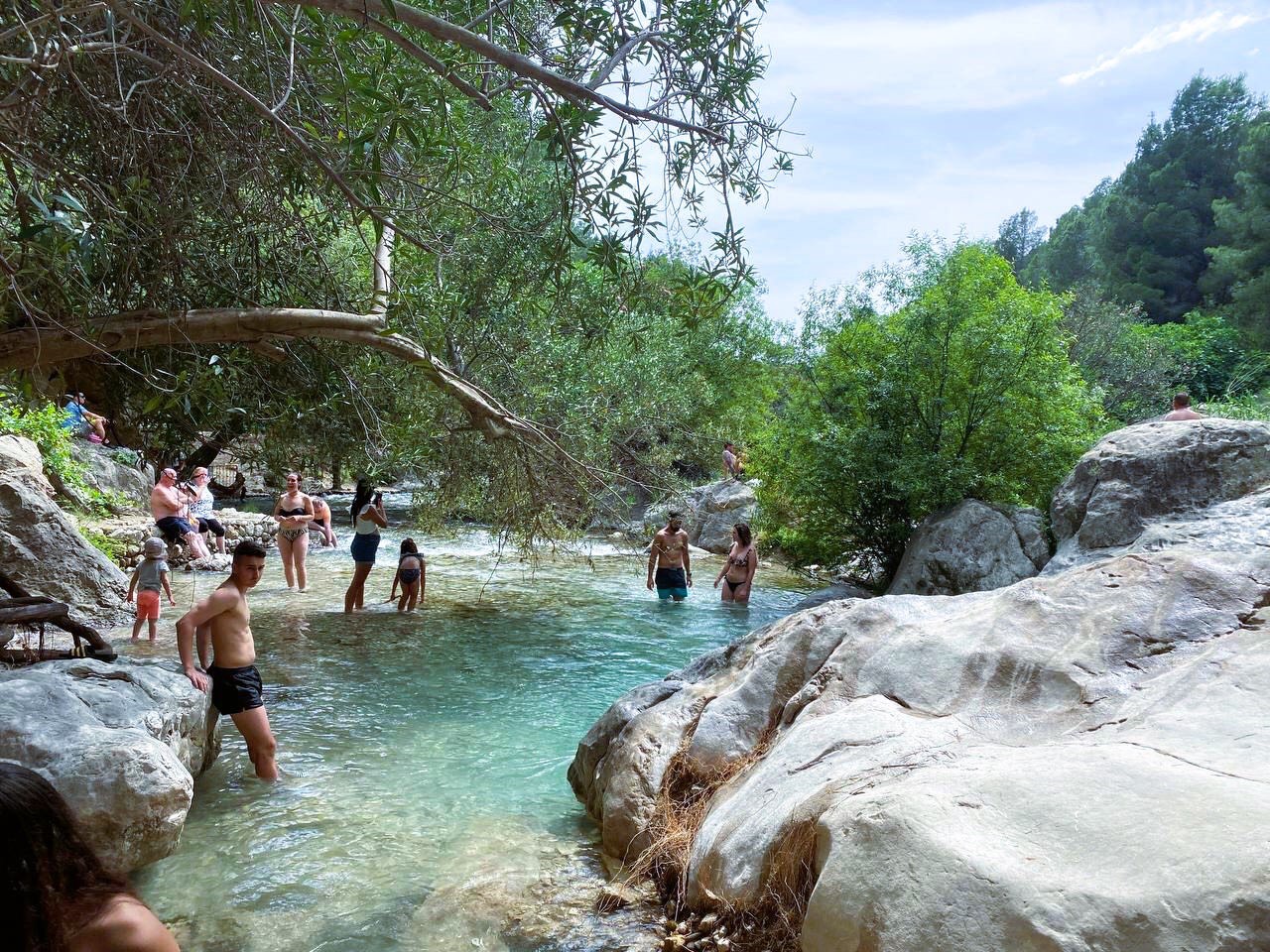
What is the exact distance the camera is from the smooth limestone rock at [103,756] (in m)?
4.40

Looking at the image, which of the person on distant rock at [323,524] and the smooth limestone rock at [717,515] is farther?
the smooth limestone rock at [717,515]

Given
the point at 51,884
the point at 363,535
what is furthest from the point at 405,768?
the point at 363,535

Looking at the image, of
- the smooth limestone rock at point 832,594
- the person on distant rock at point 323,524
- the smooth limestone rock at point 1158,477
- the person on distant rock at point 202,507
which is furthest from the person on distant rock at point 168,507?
the smooth limestone rock at point 1158,477

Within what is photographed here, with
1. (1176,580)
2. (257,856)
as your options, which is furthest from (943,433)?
(257,856)

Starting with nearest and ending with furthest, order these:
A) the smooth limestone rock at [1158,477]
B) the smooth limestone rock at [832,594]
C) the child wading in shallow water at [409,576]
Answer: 1. the smooth limestone rock at [1158,477]
2. the child wading in shallow water at [409,576]
3. the smooth limestone rock at [832,594]

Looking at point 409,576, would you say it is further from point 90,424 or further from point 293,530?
point 90,424

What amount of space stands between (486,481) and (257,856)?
14.5 ft

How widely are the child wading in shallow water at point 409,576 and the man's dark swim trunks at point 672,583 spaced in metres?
3.70

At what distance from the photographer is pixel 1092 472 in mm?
11469

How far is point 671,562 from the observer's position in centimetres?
1388

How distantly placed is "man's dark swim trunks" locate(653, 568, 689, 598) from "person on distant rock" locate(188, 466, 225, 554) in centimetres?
795

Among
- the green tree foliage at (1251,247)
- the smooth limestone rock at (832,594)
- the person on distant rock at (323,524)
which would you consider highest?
the green tree foliage at (1251,247)

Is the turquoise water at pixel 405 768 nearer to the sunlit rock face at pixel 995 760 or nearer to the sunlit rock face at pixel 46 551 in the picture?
the sunlit rock face at pixel 995 760

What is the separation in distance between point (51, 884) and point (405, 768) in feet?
17.9
